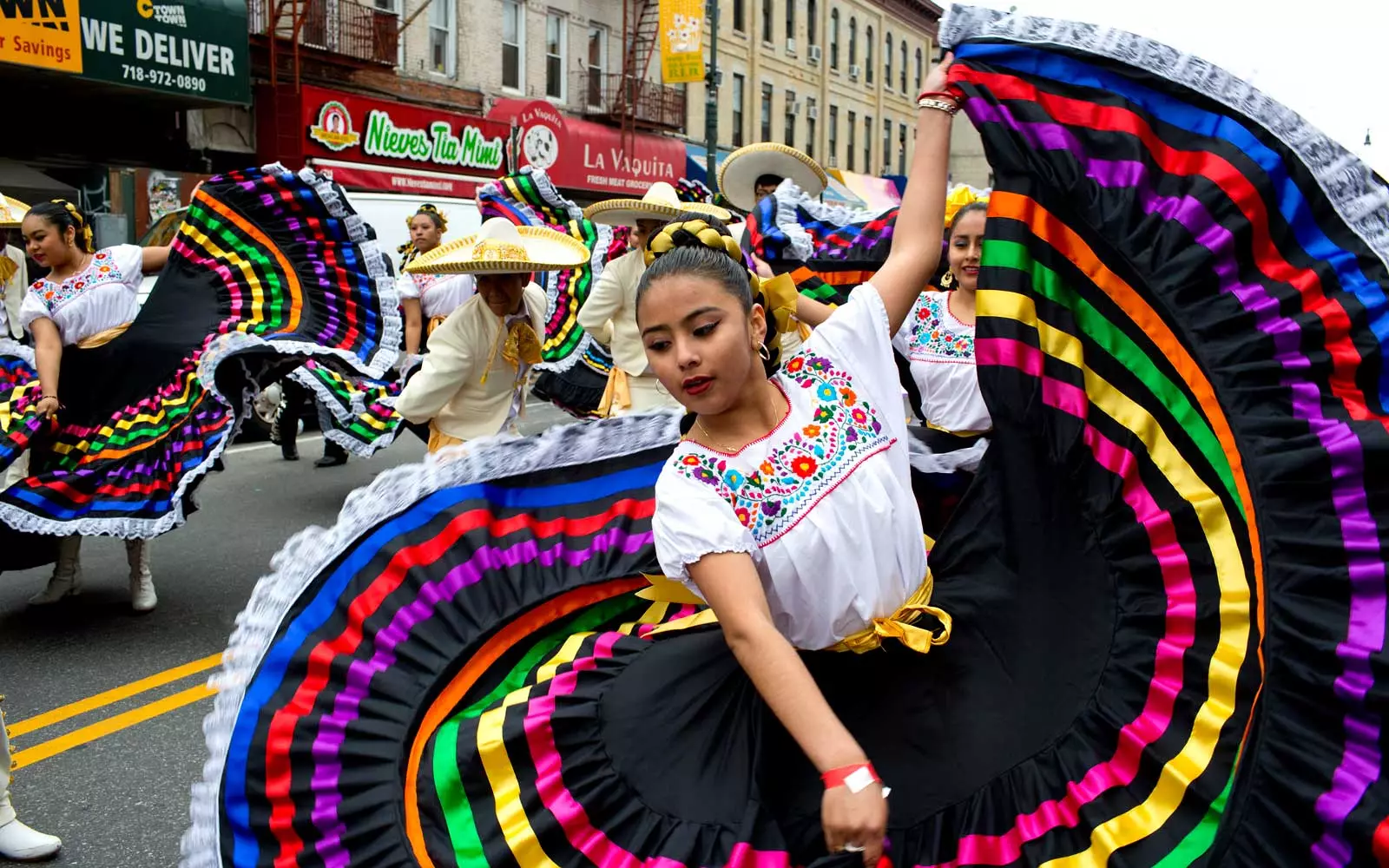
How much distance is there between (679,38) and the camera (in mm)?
22328

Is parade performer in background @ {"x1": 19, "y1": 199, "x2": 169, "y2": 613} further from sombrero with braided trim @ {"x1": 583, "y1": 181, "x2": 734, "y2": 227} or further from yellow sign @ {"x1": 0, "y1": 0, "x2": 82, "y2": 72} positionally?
yellow sign @ {"x1": 0, "y1": 0, "x2": 82, "y2": 72}

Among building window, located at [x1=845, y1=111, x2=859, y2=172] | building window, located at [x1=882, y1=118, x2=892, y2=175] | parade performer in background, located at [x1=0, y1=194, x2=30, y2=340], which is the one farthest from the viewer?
building window, located at [x1=882, y1=118, x2=892, y2=175]

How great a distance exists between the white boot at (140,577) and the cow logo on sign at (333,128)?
15519 millimetres

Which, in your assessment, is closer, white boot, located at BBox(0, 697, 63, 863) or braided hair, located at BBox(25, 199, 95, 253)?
white boot, located at BBox(0, 697, 63, 863)

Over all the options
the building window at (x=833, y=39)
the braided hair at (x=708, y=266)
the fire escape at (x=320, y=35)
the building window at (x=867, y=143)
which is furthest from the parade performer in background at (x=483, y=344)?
the building window at (x=867, y=143)

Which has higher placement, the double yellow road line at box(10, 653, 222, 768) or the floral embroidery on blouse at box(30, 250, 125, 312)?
the floral embroidery on blouse at box(30, 250, 125, 312)

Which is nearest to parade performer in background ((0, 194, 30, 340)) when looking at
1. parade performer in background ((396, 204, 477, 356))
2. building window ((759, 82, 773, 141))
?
parade performer in background ((396, 204, 477, 356))

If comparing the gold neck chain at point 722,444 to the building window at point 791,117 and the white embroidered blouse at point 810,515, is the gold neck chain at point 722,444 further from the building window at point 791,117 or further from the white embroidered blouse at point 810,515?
the building window at point 791,117

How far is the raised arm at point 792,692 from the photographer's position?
5.52 ft

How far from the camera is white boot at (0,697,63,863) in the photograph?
348 cm

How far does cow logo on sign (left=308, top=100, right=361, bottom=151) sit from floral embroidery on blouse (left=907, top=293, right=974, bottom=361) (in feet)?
58.0

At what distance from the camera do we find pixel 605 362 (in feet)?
29.4

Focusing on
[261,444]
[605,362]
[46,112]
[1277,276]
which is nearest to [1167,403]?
[1277,276]

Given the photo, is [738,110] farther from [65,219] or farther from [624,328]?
[65,219]
